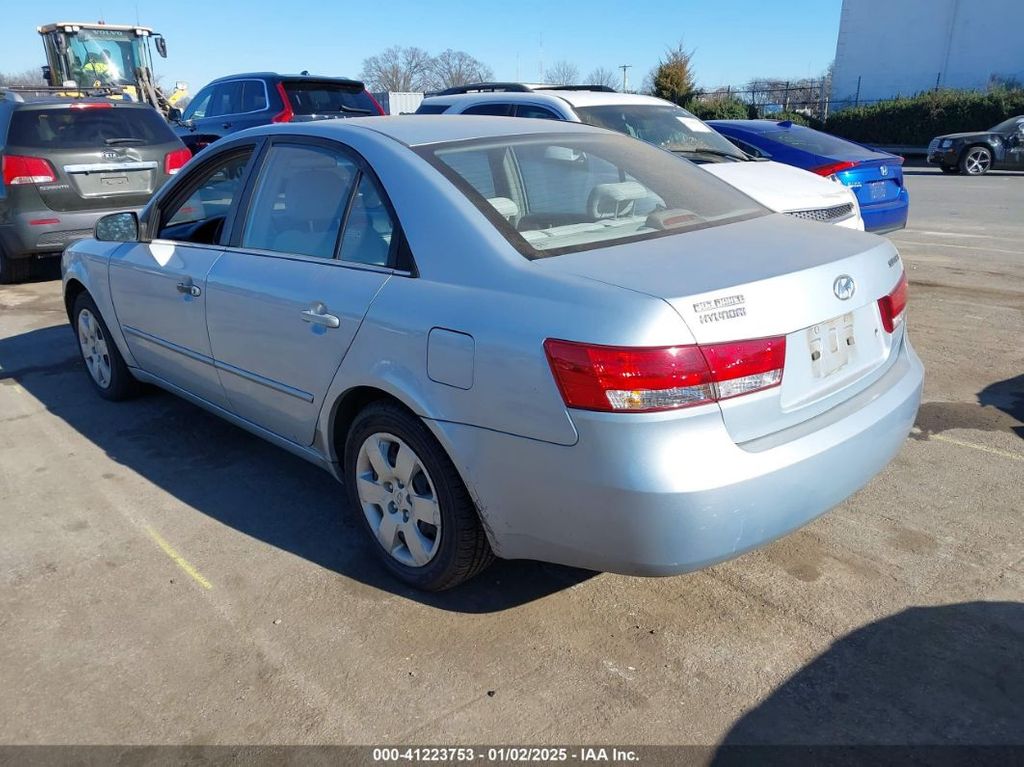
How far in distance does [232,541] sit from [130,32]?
20.4m

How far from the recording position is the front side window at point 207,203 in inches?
158

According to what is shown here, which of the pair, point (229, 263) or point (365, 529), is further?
point (229, 263)

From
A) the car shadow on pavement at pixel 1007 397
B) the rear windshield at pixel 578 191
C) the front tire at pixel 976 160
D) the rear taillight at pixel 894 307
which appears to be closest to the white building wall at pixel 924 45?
the front tire at pixel 976 160

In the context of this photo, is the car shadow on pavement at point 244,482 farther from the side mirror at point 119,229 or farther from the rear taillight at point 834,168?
the rear taillight at point 834,168

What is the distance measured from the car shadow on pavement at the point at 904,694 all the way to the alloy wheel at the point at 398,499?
1197 millimetres

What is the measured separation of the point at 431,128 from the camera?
3.46 meters

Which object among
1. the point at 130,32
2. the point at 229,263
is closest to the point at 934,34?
the point at 130,32

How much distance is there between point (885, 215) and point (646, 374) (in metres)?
6.62

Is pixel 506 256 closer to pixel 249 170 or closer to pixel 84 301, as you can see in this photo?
pixel 249 170

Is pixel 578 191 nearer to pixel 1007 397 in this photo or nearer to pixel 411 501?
pixel 411 501

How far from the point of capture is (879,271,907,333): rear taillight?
2912 mm

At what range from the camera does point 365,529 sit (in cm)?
332

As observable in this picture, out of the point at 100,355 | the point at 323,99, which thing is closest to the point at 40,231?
the point at 100,355

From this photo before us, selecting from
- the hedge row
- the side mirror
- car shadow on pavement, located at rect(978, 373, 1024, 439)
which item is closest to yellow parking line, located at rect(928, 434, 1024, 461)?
car shadow on pavement, located at rect(978, 373, 1024, 439)
